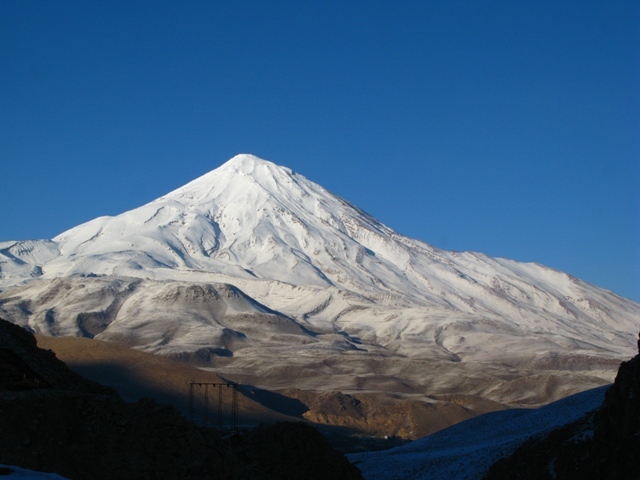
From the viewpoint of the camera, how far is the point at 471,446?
1639 inches

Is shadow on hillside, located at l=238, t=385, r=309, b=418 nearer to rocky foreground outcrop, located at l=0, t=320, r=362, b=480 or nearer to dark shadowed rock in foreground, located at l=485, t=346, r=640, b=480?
rocky foreground outcrop, located at l=0, t=320, r=362, b=480

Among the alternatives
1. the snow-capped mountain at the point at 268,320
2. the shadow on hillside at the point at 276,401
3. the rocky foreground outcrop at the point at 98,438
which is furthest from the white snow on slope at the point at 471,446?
the snow-capped mountain at the point at 268,320

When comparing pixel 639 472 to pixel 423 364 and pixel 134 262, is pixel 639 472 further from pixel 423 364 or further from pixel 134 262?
pixel 134 262

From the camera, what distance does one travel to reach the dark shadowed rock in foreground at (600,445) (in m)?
24.2

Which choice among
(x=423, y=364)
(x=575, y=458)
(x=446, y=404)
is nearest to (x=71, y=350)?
(x=446, y=404)

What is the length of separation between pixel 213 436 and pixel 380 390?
79.7 meters

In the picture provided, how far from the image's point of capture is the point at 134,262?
18912 centimetres

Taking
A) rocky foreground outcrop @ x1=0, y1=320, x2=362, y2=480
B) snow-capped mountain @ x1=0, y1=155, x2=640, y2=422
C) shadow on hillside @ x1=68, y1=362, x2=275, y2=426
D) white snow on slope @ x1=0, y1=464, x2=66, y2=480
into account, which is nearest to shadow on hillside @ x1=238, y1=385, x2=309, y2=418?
shadow on hillside @ x1=68, y1=362, x2=275, y2=426

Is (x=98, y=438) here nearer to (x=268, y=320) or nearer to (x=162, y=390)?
(x=162, y=390)

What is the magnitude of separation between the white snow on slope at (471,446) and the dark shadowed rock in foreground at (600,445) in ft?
14.1

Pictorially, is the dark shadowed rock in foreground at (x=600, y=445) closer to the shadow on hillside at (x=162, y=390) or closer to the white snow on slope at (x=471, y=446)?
the white snow on slope at (x=471, y=446)

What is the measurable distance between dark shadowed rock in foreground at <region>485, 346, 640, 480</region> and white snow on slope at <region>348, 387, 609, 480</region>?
4293mm

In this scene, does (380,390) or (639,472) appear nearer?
(639,472)

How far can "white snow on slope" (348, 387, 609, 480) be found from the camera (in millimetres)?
35812
